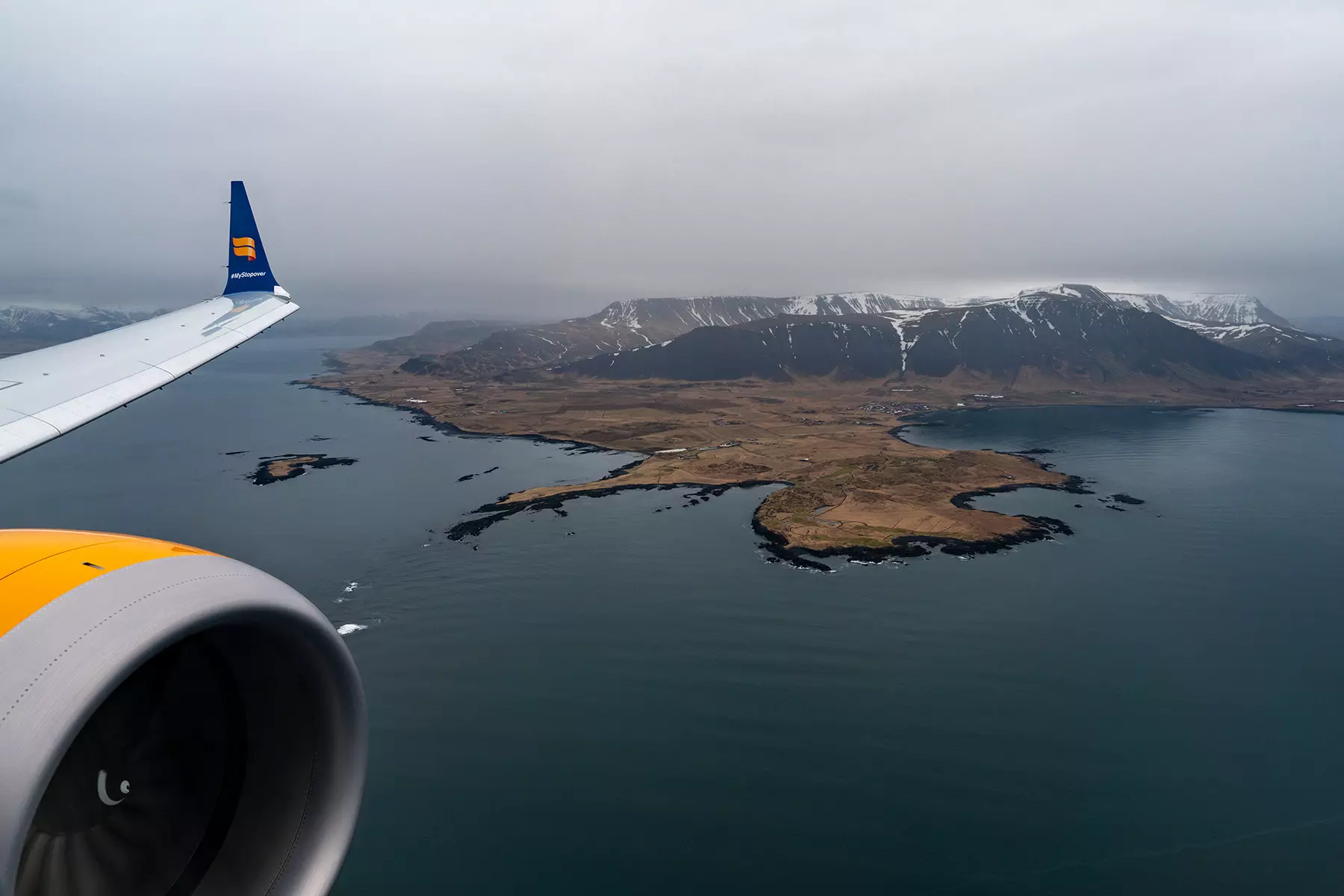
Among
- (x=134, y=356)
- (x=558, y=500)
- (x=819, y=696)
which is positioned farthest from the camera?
(x=558, y=500)

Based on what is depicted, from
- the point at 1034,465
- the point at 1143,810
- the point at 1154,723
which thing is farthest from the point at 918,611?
the point at 1034,465

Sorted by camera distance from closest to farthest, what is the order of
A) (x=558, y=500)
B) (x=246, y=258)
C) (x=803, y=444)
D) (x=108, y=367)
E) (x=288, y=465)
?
(x=108, y=367)
(x=246, y=258)
(x=558, y=500)
(x=288, y=465)
(x=803, y=444)

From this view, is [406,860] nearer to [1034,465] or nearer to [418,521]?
[418,521]

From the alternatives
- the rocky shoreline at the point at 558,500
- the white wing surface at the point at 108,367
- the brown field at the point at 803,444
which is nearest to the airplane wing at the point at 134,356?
the white wing surface at the point at 108,367

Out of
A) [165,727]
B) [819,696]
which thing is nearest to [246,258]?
[165,727]

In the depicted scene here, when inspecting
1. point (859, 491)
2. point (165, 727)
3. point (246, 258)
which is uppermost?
point (246, 258)

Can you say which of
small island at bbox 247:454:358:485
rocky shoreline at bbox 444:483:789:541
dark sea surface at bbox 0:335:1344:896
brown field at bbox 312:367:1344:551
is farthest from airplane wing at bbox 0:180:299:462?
small island at bbox 247:454:358:485

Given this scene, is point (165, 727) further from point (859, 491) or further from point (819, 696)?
point (859, 491)
